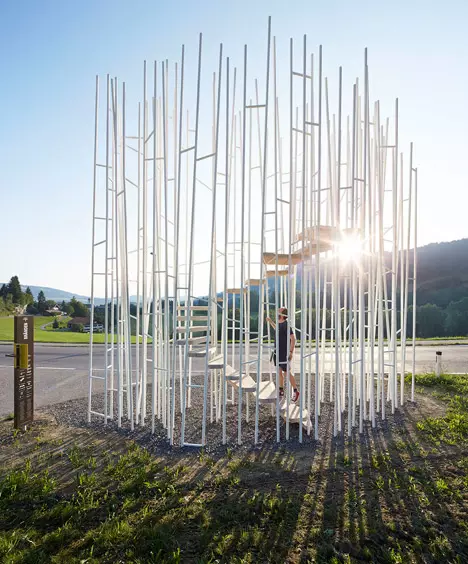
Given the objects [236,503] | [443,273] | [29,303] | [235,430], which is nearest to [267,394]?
[235,430]

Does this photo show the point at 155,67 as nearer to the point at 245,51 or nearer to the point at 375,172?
the point at 245,51

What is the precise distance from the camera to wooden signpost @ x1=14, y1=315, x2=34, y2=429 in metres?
5.16

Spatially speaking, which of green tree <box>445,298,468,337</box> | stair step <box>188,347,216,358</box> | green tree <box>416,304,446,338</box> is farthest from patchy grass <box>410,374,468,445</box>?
green tree <box>416,304,446,338</box>

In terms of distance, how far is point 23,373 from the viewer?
17.3 feet

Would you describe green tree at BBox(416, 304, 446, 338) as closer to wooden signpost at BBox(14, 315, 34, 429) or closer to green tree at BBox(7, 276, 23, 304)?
wooden signpost at BBox(14, 315, 34, 429)

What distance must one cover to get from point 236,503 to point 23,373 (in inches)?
133

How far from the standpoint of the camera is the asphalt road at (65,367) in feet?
24.2

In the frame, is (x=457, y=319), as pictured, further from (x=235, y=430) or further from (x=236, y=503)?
(x=236, y=503)

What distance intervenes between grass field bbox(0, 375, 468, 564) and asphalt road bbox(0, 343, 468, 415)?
274cm

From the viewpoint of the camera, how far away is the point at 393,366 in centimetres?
574

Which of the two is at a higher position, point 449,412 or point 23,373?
point 23,373

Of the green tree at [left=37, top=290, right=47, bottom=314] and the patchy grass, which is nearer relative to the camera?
the patchy grass

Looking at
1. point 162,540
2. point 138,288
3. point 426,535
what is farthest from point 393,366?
point 162,540

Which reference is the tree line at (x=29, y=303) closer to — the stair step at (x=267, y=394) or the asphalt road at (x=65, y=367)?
the asphalt road at (x=65, y=367)
